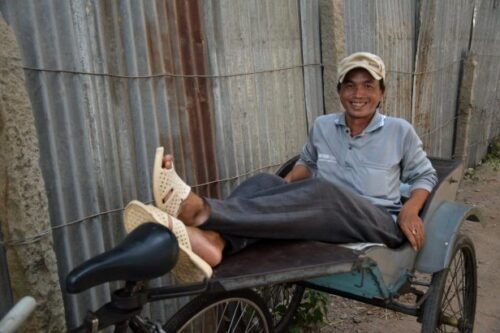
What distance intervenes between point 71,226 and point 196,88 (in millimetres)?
1008

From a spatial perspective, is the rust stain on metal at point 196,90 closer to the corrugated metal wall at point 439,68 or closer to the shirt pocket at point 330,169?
the shirt pocket at point 330,169

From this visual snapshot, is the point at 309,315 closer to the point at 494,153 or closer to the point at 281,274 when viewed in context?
the point at 281,274

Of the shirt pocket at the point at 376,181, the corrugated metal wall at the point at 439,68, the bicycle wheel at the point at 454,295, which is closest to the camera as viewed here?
the bicycle wheel at the point at 454,295

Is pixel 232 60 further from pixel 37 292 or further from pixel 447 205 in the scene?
pixel 37 292

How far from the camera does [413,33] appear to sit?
533 cm

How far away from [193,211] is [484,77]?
273 inches

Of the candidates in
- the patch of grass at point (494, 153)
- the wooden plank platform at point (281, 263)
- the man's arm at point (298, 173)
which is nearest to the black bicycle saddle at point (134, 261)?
the wooden plank platform at point (281, 263)

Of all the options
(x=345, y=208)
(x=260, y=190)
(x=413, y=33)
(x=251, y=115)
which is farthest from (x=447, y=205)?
(x=413, y=33)

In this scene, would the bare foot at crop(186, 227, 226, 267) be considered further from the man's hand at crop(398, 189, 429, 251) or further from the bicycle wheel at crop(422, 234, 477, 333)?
the bicycle wheel at crop(422, 234, 477, 333)

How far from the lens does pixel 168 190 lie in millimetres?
1603

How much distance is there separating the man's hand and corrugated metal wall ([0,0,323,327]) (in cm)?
109

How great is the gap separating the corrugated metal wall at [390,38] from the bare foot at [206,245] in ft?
9.25

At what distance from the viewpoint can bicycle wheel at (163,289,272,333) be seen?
5.87 feet

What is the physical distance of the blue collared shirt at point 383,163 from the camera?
2447 mm
